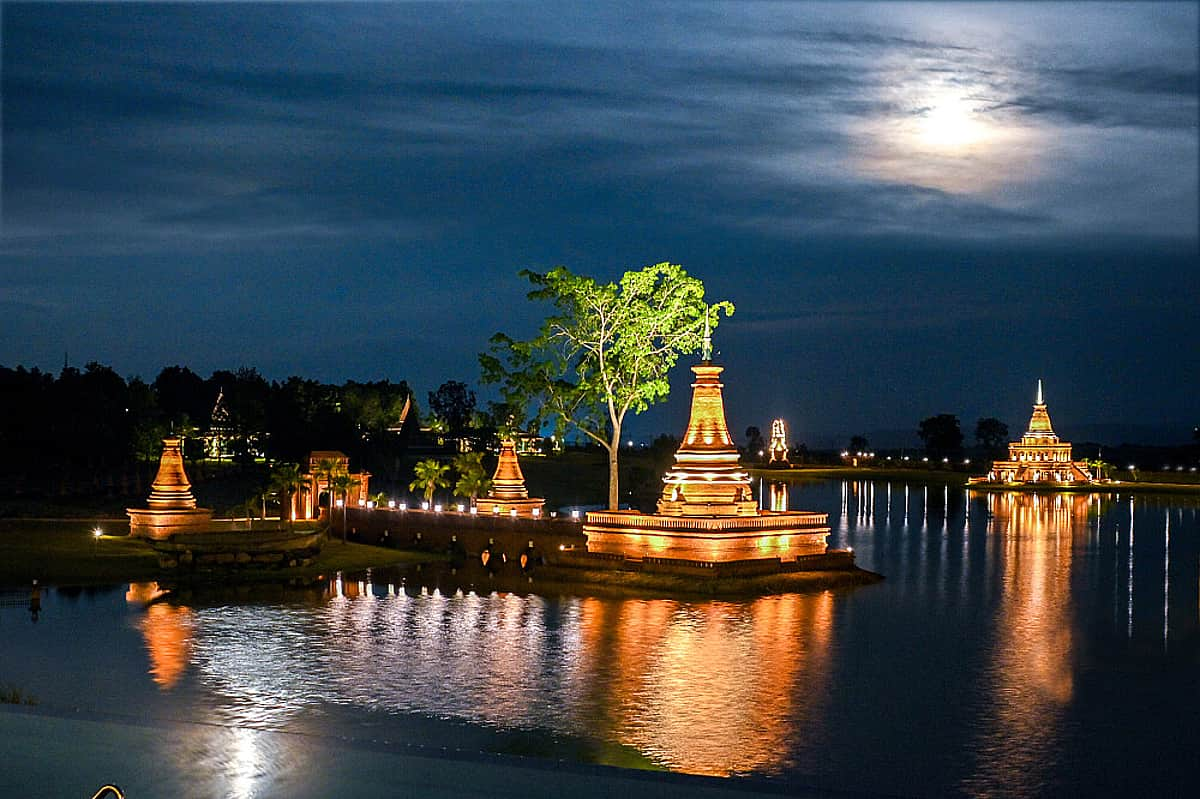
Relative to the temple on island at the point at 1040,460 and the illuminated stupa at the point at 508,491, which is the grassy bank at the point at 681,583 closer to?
the illuminated stupa at the point at 508,491

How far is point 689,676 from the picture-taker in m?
22.5

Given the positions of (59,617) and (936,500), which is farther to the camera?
(936,500)

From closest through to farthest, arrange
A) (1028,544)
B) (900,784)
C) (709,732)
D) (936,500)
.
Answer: (900,784) → (709,732) → (1028,544) → (936,500)

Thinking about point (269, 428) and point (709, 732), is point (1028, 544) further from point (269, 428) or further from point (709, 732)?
point (269, 428)

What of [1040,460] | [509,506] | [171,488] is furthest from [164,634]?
[1040,460]

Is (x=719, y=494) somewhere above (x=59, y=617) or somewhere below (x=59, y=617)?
above

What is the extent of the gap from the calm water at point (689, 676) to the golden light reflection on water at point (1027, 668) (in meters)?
0.07

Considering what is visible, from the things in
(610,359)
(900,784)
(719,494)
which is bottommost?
(900,784)

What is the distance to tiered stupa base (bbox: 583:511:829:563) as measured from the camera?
3459 centimetres

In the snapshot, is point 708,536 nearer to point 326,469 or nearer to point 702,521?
point 702,521

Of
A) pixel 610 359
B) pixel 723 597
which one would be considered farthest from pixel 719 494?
pixel 610 359

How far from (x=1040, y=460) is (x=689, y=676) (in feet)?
252

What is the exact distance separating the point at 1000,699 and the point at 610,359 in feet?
78.0

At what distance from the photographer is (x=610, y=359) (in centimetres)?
4384
